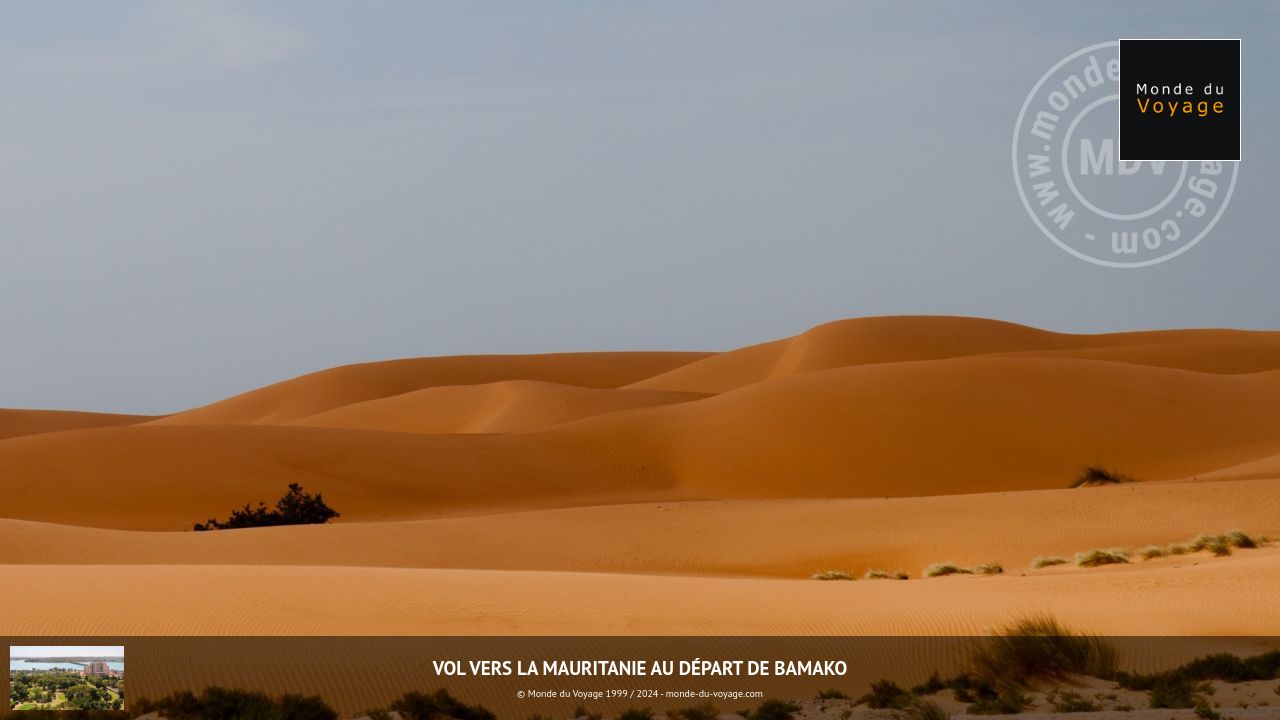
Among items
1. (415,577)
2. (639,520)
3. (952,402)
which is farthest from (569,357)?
(415,577)

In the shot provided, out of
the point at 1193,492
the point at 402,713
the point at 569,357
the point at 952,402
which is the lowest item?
the point at 402,713

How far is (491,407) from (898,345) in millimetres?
32128

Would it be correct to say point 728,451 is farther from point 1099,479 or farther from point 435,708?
point 435,708

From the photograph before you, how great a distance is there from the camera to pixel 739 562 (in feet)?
80.2

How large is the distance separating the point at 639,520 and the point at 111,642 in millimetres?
17980

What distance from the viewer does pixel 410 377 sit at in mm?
100562

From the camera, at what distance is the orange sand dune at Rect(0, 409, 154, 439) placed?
83625mm

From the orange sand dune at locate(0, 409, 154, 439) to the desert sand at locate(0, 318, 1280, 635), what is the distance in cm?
2574

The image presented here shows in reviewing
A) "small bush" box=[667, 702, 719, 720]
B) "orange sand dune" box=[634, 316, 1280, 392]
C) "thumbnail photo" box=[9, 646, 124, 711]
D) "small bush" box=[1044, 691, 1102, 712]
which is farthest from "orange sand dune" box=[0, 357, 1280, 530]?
"orange sand dune" box=[634, 316, 1280, 392]

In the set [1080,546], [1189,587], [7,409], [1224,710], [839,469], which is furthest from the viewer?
[7,409]

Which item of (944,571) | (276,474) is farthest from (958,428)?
(944,571)

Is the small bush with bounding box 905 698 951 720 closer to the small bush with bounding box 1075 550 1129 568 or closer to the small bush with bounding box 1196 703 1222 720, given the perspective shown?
the small bush with bounding box 1196 703 1222 720

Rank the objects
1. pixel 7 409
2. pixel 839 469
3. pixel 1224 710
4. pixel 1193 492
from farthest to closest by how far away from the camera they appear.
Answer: pixel 7 409 < pixel 839 469 < pixel 1193 492 < pixel 1224 710

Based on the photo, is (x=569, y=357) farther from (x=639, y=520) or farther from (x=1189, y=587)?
(x=1189, y=587)
